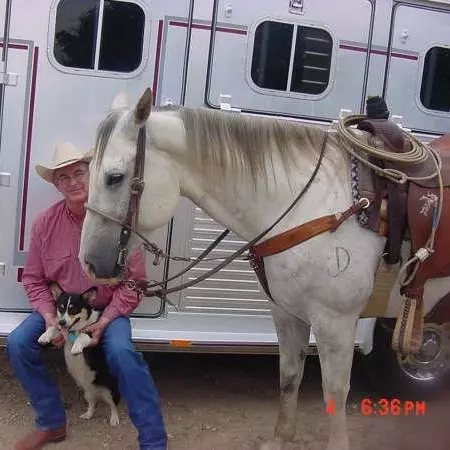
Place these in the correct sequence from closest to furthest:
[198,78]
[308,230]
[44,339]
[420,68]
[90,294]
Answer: [308,230] → [44,339] → [90,294] → [198,78] → [420,68]

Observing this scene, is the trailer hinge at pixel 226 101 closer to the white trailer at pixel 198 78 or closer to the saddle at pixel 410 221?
the white trailer at pixel 198 78

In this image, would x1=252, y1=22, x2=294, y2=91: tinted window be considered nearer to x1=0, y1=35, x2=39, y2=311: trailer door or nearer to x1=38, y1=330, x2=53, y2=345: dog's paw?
x1=0, y1=35, x2=39, y2=311: trailer door

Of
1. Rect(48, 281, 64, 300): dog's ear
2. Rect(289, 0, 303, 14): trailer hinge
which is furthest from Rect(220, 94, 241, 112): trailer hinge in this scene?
Rect(48, 281, 64, 300): dog's ear

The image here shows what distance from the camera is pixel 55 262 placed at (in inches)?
138

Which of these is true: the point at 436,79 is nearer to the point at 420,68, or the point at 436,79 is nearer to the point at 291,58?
the point at 420,68

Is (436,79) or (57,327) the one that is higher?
(436,79)

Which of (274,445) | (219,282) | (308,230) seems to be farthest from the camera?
(219,282)

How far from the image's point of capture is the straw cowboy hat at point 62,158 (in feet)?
11.1

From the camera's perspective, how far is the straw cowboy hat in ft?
11.1

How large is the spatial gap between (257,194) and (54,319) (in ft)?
4.74

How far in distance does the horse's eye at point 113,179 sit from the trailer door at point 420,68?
233cm

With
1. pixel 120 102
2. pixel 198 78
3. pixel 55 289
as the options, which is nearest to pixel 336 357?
pixel 120 102

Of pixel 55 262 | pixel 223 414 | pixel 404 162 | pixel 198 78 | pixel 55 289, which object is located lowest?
pixel 223 414

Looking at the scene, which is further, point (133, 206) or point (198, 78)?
point (198, 78)
